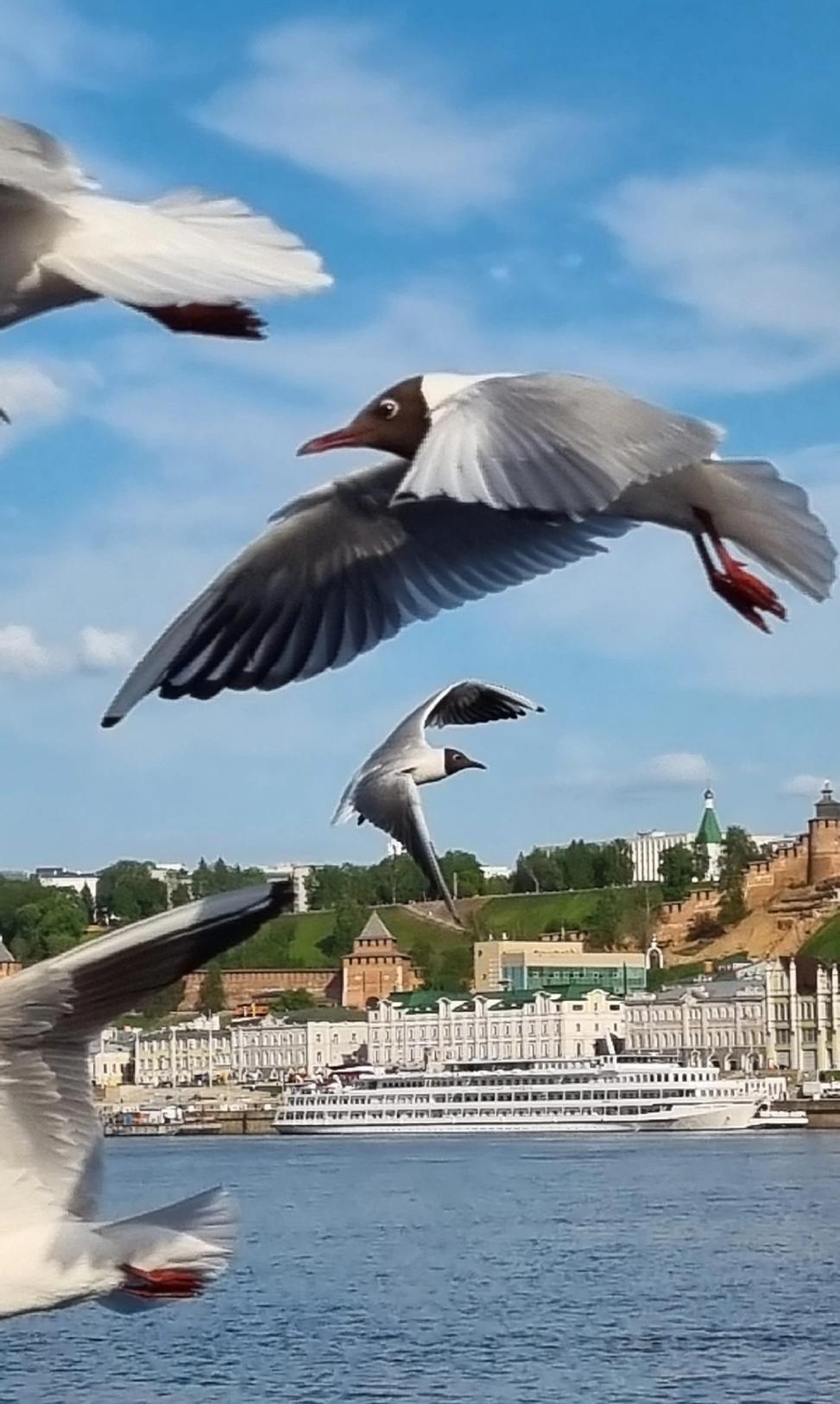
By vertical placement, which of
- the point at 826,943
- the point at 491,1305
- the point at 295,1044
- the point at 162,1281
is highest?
the point at 826,943

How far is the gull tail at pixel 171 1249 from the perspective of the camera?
76cm

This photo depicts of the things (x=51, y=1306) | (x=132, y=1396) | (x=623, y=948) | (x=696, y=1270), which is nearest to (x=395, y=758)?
(x=51, y=1306)

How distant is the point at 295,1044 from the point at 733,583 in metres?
47.8

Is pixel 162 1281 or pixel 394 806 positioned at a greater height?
pixel 394 806

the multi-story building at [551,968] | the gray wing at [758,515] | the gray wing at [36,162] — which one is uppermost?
the multi-story building at [551,968]

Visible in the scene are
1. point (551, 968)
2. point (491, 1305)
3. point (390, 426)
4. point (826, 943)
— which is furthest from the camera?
point (826, 943)

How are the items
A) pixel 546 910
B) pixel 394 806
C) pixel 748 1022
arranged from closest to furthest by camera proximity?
pixel 394 806
pixel 748 1022
pixel 546 910

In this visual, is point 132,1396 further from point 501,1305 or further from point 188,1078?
point 188,1078

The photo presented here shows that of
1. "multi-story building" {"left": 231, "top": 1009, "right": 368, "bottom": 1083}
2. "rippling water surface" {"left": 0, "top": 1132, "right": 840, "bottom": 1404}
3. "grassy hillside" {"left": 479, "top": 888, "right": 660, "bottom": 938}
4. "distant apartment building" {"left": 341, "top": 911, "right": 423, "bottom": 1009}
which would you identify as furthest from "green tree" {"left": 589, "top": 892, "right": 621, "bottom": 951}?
"rippling water surface" {"left": 0, "top": 1132, "right": 840, "bottom": 1404}

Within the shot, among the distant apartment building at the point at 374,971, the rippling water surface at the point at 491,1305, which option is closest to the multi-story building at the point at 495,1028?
the distant apartment building at the point at 374,971

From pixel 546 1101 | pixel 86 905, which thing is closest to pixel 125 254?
pixel 86 905

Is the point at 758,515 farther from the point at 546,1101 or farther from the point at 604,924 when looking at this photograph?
the point at 604,924

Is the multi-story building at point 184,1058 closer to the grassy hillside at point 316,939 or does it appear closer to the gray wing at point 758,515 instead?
the grassy hillside at point 316,939

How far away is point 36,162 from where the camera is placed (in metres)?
0.58
